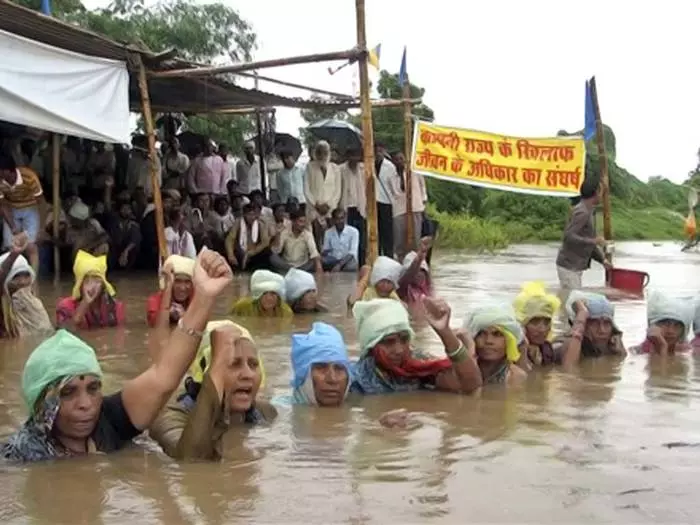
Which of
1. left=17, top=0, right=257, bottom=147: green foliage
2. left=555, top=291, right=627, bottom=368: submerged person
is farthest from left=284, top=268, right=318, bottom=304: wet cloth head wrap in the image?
left=17, top=0, right=257, bottom=147: green foliage

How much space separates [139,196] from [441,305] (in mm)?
10078

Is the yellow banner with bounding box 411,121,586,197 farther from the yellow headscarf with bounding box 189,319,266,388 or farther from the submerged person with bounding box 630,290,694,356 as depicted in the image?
the yellow headscarf with bounding box 189,319,266,388

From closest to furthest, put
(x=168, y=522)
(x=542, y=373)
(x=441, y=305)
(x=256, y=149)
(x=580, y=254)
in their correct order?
(x=168, y=522)
(x=441, y=305)
(x=542, y=373)
(x=580, y=254)
(x=256, y=149)

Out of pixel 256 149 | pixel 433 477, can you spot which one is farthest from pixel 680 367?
pixel 256 149

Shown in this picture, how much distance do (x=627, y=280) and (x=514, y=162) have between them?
207 cm

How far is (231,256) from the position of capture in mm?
14562

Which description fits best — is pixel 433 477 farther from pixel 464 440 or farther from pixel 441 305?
pixel 441 305

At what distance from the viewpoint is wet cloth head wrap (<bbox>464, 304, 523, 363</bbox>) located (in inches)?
239

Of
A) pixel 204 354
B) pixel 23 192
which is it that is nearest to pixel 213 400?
pixel 204 354

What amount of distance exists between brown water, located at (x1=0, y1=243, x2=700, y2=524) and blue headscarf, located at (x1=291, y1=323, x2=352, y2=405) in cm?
14

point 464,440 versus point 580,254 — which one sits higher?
point 580,254

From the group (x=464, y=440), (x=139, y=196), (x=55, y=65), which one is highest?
(x=55, y=65)

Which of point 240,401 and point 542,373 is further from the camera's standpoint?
point 542,373

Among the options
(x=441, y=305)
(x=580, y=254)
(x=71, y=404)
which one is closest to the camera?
(x=71, y=404)
